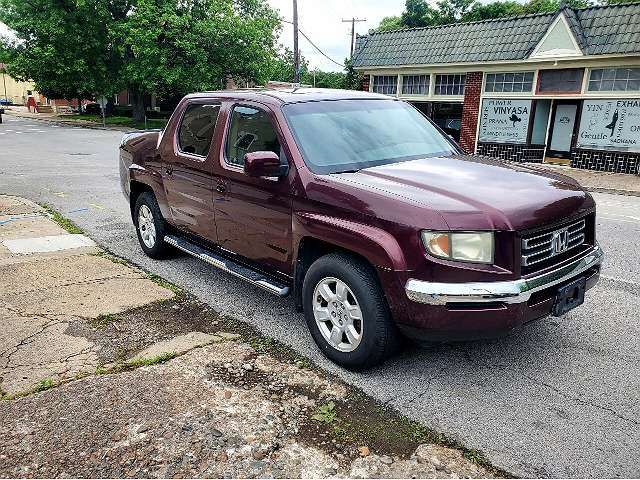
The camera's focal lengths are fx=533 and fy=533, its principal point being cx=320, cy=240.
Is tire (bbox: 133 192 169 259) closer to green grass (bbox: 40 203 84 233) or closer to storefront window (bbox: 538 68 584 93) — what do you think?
green grass (bbox: 40 203 84 233)

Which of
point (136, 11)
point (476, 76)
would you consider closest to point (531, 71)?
point (476, 76)

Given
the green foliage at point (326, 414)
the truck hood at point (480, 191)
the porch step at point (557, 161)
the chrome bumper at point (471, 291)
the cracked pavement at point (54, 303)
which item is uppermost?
the truck hood at point (480, 191)

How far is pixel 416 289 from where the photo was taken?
3.17m

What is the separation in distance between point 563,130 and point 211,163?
15965mm

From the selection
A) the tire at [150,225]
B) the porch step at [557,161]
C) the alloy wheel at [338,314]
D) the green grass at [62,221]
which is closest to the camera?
the alloy wheel at [338,314]

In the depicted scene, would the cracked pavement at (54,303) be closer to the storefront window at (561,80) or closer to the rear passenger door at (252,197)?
the rear passenger door at (252,197)

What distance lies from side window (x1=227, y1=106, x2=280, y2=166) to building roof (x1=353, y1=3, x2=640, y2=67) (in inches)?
577

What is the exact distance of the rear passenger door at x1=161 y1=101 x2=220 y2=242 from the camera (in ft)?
16.2

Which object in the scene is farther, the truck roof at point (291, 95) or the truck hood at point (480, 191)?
the truck roof at point (291, 95)

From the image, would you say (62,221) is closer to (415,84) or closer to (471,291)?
(471,291)

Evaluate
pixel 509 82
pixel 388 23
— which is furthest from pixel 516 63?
pixel 388 23

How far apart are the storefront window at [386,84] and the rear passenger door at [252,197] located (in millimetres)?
18237

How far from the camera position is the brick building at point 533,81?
15.9 metres

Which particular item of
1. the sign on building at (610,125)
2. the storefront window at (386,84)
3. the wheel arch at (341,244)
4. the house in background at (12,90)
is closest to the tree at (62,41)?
the storefront window at (386,84)
